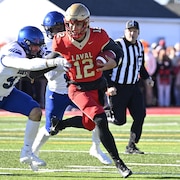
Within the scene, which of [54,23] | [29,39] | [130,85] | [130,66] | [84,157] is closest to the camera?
[29,39]

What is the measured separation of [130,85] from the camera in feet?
33.3

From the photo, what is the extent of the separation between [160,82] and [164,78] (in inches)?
5.9

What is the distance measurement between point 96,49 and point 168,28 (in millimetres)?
26588

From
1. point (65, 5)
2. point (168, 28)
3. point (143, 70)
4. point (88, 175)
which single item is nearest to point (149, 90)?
point (65, 5)

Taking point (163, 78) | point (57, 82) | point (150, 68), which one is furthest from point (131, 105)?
point (163, 78)

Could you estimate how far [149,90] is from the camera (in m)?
19.7

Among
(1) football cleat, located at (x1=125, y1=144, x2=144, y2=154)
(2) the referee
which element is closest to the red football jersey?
(2) the referee

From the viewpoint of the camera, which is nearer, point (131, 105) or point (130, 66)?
point (131, 105)

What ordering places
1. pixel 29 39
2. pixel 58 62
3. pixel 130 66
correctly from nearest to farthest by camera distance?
1. pixel 58 62
2. pixel 29 39
3. pixel 130 66

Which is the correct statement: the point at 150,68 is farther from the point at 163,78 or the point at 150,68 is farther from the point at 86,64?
the point at 86,64

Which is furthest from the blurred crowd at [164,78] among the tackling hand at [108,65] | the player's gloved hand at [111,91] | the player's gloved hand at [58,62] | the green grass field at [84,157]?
the player's gloved hand at [58,62]

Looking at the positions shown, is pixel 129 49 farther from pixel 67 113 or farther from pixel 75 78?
pixel 67 113

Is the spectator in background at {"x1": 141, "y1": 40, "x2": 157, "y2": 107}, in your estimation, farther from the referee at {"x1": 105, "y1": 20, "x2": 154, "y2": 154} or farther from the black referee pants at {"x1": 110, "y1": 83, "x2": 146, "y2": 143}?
the black referee pants at {"x1": 110, "y1": 83, "x2": 146, "y2": 143}

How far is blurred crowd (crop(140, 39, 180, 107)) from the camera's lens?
1944 centimetres
